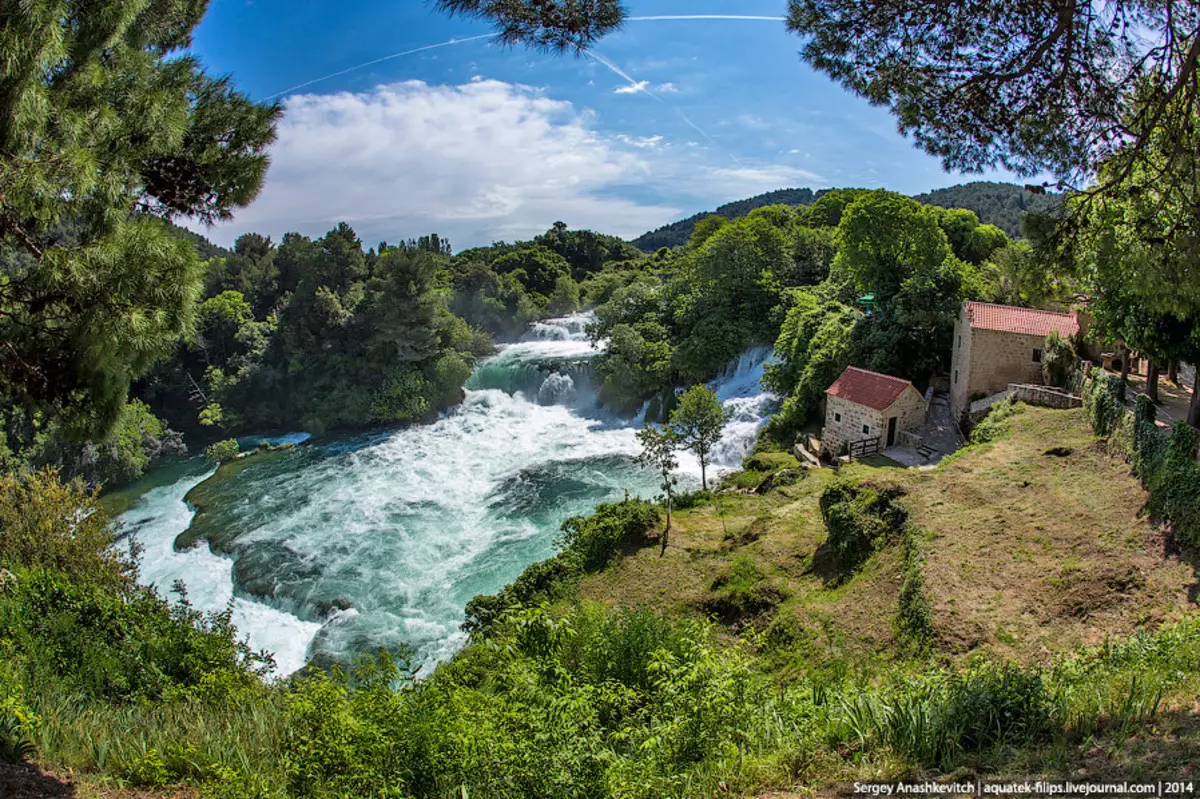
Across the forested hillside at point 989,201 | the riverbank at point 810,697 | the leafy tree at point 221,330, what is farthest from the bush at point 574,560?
the forested hillside at point 989,201

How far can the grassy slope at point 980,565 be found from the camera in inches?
319

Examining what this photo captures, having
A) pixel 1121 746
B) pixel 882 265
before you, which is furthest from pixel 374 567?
pixel 882 265

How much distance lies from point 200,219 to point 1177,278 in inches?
425

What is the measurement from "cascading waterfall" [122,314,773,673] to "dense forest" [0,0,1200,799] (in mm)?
2431

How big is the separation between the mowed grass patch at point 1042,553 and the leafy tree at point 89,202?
33.2 ft

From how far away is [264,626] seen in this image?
15.1 m

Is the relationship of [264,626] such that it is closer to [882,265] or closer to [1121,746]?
[1121,746]

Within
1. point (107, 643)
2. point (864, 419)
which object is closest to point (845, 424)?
point (864, 419)

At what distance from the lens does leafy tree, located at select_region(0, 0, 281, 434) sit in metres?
4.70

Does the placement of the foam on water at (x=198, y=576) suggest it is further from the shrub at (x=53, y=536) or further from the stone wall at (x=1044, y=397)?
the stone wall at (x=1044, y=397)

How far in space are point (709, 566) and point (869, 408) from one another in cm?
888

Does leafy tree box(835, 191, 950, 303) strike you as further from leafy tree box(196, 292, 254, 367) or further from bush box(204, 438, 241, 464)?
leafy tree box(196, 292, 254, 367)

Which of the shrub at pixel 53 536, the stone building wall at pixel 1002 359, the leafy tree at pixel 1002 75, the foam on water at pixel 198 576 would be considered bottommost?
the foam on water at pixel 198 576

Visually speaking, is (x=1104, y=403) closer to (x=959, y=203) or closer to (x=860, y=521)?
(x=860, y=521)
